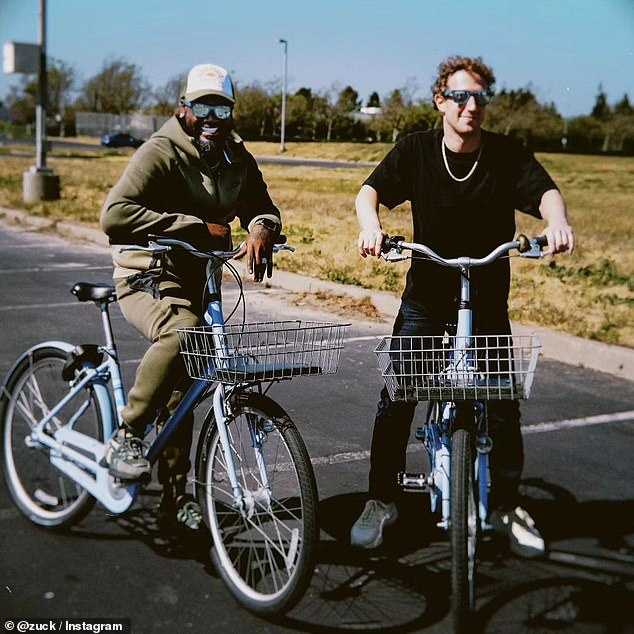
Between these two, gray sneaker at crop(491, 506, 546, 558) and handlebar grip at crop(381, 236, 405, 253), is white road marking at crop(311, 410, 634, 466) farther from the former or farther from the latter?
handlebar grip at crop(381, 236, 405, 253)

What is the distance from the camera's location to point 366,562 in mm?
3717

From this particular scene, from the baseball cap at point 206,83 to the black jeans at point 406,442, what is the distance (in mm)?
1118

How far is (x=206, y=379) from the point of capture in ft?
10.5

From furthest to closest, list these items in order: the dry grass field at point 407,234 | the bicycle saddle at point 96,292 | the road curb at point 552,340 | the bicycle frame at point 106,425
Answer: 1. the dry grass field at point 407,234
2. the road curb at point 552,340
3. the bicycle saddle at point 96,292
4. the bicycle frame at point 106,425

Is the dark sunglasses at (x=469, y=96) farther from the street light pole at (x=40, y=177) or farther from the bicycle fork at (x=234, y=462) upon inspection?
the street light pole at (x=40, y=177)

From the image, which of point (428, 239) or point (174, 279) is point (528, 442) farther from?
point (174, 279)

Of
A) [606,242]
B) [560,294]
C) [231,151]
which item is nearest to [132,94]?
[606,242]

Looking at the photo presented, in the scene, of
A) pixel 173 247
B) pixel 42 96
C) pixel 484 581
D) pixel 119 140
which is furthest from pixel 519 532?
pixel 119 140

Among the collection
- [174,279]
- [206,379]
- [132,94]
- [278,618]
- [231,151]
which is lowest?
[278,618]

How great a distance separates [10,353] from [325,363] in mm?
4536

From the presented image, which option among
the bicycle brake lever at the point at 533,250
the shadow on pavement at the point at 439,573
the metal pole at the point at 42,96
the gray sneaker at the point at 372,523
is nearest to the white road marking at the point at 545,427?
the shadow on pavement at the point at 439,573

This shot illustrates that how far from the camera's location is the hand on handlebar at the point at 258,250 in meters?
3.46

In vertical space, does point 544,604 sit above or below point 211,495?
below

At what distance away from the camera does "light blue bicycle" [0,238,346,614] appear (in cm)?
316
